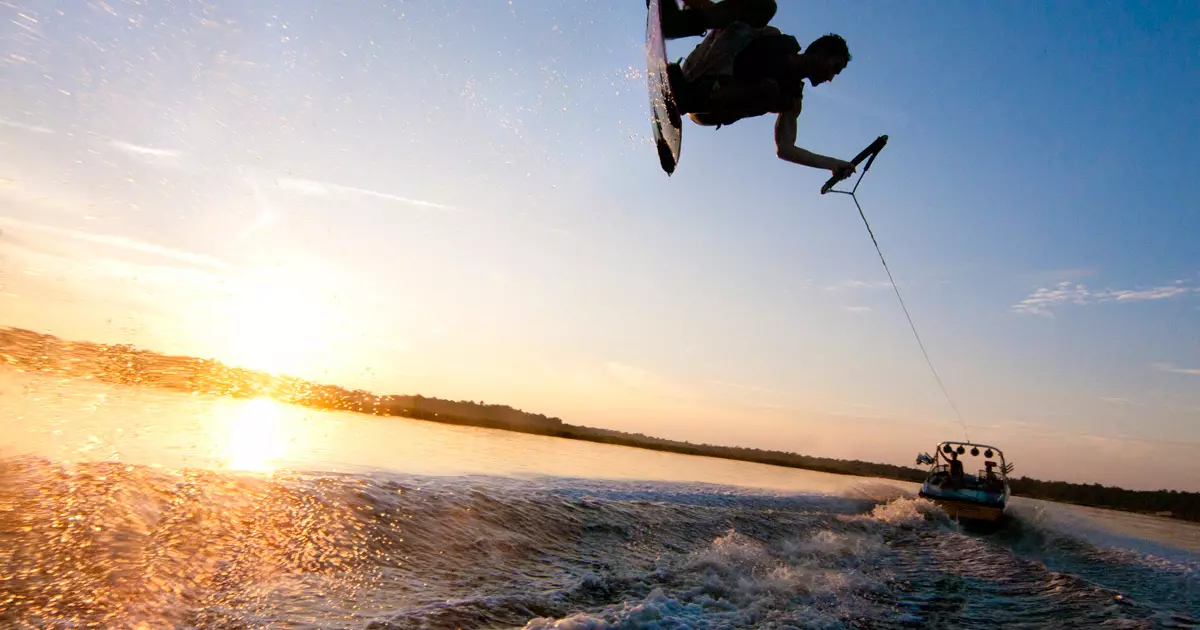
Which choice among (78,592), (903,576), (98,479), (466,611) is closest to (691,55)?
(466,611)

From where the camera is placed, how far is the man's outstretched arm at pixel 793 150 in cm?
608

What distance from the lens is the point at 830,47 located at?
18.4 ft

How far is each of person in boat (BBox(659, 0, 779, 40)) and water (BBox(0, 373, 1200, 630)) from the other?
18.7 feet

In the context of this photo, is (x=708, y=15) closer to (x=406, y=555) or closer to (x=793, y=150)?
(x=793, y=150)

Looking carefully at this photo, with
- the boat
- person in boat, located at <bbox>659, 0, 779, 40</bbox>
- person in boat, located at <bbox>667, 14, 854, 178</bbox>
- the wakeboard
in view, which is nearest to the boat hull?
the boat

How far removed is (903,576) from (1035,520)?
69.7 feet

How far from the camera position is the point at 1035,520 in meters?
26.6

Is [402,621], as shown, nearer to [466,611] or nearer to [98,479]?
[466,611]

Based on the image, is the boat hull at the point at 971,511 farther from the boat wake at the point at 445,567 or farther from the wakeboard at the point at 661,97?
the wakeboard at the point at 661,97

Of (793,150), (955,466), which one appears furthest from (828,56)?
(955,466)

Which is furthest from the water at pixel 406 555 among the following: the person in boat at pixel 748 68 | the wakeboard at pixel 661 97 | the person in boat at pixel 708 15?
the person in boat at pixel 708 15

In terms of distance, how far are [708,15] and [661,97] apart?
84 cm

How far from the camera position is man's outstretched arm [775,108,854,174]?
6.08 meters

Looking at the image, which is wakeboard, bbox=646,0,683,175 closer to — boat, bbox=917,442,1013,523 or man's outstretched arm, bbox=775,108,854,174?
man's outstretched arm, bbox=775,108,854,174
